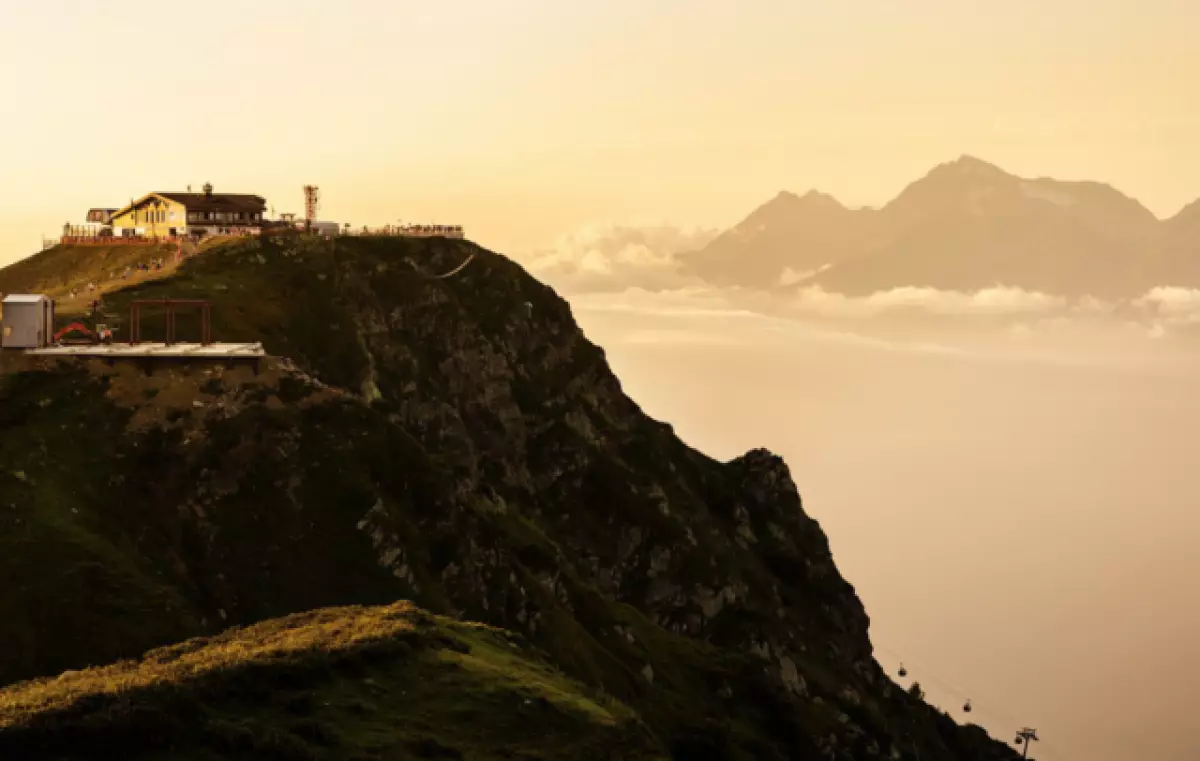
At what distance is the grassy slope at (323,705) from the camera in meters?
59.9

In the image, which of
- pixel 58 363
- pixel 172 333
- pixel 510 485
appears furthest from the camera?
pixel 510 485

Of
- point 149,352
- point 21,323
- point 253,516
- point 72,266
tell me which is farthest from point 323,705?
point 72,266

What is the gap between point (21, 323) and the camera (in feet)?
374

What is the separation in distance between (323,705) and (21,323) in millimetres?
65426

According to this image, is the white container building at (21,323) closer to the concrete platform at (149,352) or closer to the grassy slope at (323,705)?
the concrete platform at (149,352)

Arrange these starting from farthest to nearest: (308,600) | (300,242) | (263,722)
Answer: (300,242) < (308,600) < (263,722)

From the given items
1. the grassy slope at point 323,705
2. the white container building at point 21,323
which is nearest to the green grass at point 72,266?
the white container building at point 21,323

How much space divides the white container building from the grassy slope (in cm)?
4649

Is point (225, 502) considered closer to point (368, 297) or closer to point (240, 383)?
point (240, 383)

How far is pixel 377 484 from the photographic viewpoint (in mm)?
114812

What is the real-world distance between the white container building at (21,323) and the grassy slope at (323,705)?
46.5 m

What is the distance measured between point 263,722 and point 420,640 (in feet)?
54.1

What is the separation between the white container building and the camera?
114m

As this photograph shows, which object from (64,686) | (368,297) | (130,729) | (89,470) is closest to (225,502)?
(89,470)
